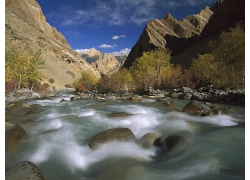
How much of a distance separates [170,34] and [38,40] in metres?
103

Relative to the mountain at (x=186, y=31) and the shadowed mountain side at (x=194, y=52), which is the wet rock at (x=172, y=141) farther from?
the mountain at (x=186, y=31)

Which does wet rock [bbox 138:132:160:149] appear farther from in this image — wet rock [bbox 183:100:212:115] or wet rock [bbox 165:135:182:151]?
wet rock [bbox 183:100:212:115]

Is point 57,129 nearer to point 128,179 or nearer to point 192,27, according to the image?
point 128,179

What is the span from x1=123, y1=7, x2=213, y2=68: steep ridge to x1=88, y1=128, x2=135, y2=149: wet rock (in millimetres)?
128514

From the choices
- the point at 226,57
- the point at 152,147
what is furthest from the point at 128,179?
the point at 226,57

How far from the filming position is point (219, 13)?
3937 inches

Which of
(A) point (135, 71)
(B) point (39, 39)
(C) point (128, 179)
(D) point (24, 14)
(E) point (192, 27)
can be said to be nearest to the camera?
(C) point (128, 179)

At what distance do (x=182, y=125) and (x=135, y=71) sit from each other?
29.8 m

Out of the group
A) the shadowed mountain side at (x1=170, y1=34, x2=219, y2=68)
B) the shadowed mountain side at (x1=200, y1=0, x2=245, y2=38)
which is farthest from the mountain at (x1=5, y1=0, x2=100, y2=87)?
the shadowed mountain side at (x1=200, y1=0, x2=245, y2=38)

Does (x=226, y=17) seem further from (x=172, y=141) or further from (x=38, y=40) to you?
(x=172, y=141)

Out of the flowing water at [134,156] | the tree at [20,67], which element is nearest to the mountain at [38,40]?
the tree at [20,67]

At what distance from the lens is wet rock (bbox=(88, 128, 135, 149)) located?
5889mm

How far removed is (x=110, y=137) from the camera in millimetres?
6020

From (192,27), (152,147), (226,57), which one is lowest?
(152,147)
